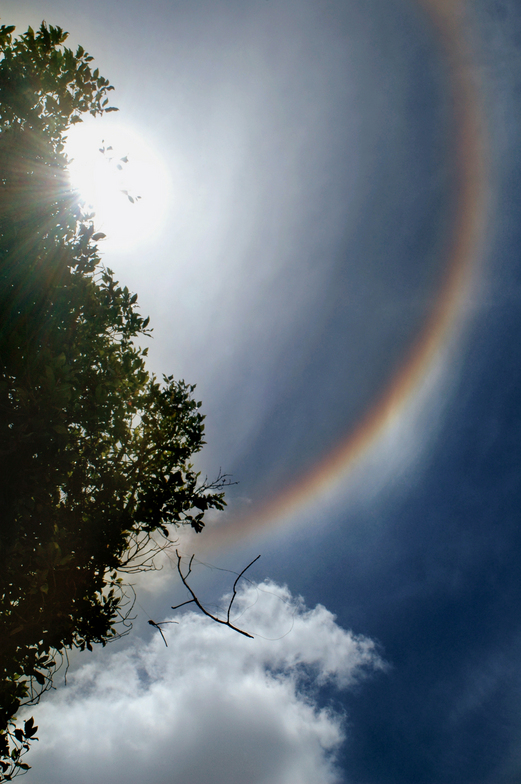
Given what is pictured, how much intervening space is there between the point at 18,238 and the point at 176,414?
5950 mm

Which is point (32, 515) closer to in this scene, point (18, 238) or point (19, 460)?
point (19, 460)

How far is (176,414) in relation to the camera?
1105 cm

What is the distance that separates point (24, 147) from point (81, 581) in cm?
1124

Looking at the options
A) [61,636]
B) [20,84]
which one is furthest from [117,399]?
[20,84]

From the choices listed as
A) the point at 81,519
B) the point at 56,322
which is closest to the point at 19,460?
the point at 81,519

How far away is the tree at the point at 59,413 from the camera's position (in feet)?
24.8

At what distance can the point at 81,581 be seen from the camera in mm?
8773

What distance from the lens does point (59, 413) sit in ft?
24.3

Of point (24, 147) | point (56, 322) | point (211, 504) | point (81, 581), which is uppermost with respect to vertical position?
point (24, 147)

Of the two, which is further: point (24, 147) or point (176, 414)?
point (176, 414)

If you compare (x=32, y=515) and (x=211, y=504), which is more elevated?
(x=211, y=504)

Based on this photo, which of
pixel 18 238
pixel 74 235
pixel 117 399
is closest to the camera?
pixel 18 238

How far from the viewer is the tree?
24.8 feet

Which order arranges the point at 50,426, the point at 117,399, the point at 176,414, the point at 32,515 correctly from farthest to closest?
the point at 176,414 < the point at 117,399 < the point at 32,515 < the point at 50,426
